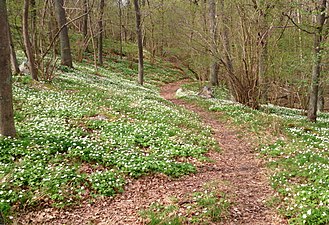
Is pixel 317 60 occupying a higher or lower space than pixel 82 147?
higher

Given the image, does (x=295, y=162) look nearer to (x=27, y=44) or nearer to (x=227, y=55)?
(x=227, y=55)

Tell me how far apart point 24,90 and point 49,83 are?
8.79ft

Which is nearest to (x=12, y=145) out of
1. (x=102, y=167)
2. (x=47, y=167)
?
(x=47, y=167)

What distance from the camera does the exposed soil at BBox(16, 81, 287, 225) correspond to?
6.64 meters

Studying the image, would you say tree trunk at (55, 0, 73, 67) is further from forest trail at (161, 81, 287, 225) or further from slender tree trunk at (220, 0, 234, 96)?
forest trail at (161, 81, 287, 225)

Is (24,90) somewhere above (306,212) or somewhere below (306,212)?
above

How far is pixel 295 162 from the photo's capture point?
9320 mm

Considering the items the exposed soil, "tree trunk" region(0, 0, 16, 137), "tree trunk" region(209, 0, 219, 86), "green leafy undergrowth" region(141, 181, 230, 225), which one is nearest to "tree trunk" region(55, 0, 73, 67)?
"tree trunk" region(209, 0, 219, 86)

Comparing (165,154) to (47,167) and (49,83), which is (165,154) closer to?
(47,167)

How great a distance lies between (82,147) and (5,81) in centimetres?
312

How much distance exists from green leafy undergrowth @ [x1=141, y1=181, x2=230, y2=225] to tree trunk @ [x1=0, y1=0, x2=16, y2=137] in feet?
17.8

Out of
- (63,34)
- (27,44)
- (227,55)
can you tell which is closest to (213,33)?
(227,55)

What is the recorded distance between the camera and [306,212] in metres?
6.32

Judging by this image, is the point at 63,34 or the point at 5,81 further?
the point at 63,34
